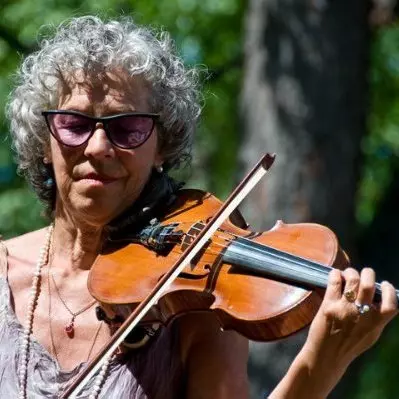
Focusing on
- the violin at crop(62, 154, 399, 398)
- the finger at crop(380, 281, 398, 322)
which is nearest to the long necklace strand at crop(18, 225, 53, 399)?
the violin at crop(62, 154, 399, 398)

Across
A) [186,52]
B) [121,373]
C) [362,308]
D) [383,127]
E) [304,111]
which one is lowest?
[383,127]

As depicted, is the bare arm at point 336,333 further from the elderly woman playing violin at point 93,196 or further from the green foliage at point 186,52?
the green foliage at point 186,52

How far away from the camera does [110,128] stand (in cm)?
412

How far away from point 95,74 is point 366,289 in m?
0.95

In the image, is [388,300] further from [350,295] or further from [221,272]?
[221,272]

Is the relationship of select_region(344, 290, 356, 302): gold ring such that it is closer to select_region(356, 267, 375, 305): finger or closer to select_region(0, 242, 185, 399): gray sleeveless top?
select_region(356, 267, 375, 305): finger

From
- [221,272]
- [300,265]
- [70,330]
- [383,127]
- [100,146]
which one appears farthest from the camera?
[383,127]

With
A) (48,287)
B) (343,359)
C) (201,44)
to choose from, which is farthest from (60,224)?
(201,44)

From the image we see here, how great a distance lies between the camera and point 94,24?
433 centimetres

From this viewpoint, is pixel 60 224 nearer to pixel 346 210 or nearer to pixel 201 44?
pixel 346 210

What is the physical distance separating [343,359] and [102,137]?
80 centimetres

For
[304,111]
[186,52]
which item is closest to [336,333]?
[304,111]

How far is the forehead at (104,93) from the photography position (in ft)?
13.6

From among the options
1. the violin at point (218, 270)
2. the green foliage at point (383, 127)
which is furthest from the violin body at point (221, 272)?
the green foliage at point (383, 127)
